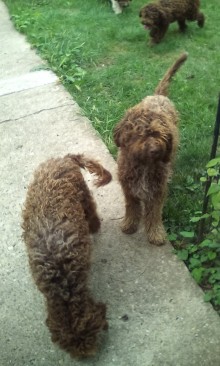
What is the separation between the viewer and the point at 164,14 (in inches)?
259

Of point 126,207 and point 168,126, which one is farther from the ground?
point 168,126

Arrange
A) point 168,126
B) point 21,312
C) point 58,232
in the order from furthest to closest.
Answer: point 168,126 < point 21,312 < point 58,232

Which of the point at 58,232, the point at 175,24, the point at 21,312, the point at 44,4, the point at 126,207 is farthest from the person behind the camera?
the point at 44,4

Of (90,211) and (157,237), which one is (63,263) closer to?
(90,211)

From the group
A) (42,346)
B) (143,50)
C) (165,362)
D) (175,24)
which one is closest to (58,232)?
(42,346)

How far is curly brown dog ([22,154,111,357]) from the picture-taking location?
275 cm

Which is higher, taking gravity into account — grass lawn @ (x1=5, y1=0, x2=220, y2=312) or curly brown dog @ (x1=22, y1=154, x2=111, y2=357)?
curly brown dog @ (x1=22, y1=154, x2=111, y2=357)

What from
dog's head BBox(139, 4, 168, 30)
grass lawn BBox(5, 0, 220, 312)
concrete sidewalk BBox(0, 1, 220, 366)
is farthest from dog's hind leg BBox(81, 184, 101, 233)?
dog's head BBox(139, 4, 168, 30)

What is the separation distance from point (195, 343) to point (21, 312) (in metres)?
1.28

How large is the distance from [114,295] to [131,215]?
2.40 ft

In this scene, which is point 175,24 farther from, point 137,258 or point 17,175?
point 137,258

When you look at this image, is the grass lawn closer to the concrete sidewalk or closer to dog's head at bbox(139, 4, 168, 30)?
dog's head at bbox(139, 4, 168, 30)

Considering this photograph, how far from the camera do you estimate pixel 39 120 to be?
17.9 ft

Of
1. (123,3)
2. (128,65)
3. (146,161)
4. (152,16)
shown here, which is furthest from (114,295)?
(123,3)
